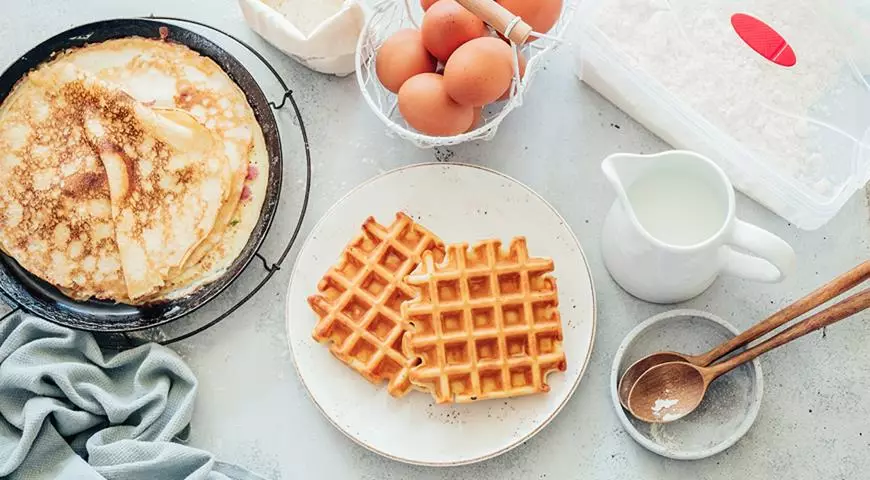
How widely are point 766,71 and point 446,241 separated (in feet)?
2.00

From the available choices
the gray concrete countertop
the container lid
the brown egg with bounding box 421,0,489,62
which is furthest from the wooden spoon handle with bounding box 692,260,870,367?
the brown egg with bounding box 421,0,489,62

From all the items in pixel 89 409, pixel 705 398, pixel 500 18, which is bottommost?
pixel 705 398

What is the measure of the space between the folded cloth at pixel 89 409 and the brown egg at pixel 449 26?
68cm

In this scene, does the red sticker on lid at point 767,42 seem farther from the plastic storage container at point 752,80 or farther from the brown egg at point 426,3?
the brown egg at point 426,3

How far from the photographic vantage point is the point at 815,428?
5.22 ft

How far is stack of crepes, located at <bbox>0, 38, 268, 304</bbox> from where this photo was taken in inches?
63.0

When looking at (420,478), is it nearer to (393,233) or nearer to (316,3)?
(393,233)

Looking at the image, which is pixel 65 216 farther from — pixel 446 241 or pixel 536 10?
pixel 536 10

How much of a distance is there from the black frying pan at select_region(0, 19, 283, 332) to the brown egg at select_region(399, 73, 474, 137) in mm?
280

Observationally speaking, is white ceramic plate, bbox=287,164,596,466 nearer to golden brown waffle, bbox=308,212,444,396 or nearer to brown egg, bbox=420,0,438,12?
golden brown waffle, bbox=308,212,444,396

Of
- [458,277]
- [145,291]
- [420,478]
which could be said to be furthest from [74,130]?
[420,478]

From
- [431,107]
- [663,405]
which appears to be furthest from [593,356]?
[431,107]

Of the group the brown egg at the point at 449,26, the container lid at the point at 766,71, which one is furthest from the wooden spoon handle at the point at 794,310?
the brown egg at the point at 449,26

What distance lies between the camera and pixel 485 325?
1.56 metres
